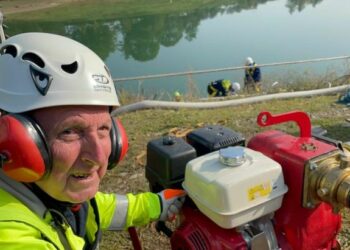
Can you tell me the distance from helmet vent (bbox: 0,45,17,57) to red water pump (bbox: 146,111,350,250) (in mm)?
674

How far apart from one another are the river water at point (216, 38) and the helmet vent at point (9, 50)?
4889mm

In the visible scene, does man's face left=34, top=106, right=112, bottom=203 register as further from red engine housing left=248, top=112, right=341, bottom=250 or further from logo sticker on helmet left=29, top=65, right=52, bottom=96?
red engine housing left=248, top=112, right=341, bottom=250

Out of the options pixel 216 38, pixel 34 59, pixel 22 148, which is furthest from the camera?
pixel 216 38

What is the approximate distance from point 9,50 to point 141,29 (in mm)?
17389

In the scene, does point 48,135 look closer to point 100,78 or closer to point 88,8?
point 100,78

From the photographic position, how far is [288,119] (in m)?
1.55

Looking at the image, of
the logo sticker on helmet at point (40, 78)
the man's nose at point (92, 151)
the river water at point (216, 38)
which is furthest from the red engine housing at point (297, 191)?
the river water at point (216, 38)

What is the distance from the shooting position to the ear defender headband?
1.14 meters

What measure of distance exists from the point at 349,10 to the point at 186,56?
926cm

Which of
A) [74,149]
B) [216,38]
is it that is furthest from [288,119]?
[216,38]

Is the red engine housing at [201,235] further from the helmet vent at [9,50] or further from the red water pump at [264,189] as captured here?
the helmet vent at [9,50]

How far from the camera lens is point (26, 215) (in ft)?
3.85

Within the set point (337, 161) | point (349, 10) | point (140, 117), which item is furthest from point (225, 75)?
point (349, 10)

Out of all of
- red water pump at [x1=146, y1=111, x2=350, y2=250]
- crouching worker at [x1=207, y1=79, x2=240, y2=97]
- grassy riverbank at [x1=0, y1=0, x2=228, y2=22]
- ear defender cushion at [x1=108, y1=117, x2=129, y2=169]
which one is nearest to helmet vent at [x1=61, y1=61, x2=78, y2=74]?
ear defender cushion at [x1=108, y1=117, x2=129, y2=169]
